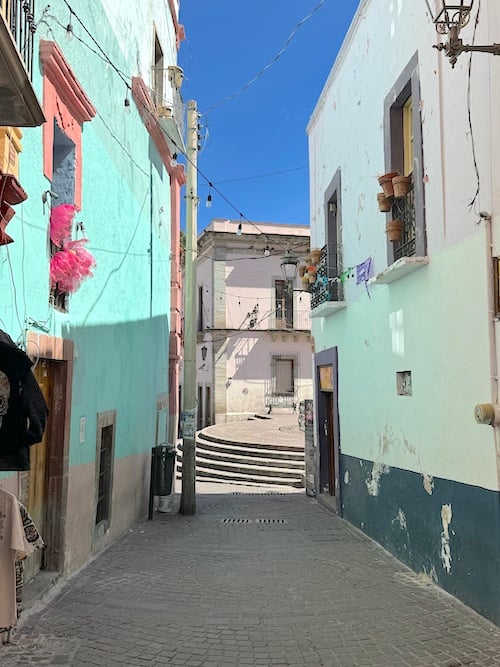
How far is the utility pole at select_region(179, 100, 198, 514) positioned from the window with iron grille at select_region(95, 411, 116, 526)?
2.72 meters

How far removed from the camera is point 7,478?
4.90 meters

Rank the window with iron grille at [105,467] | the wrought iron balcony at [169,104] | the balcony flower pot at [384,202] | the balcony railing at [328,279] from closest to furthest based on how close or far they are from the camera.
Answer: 1. the balcony flower pot at [384,202]
2. the window with iron grille at [105,467]
3. the balcony railing at [328,279]
4. the wrought iron balcony at [169,104]

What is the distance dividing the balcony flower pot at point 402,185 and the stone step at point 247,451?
10.2m

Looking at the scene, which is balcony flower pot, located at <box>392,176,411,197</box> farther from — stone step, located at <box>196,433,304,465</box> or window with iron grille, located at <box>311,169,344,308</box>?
stone step, located at <box>196,433,304,465</box>

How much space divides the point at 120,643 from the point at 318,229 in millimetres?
9006

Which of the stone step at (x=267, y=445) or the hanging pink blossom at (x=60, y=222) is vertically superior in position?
the hanging pink blossom at (x=60, y=222)

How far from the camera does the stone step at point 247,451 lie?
53.8 ft

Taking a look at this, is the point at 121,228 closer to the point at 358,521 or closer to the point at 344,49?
the point at 344,49

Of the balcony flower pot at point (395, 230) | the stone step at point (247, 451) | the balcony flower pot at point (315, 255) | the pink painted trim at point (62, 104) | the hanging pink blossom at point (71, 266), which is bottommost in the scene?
the stone step at point (247, 451)

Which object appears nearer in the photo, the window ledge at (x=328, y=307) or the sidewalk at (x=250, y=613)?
the sidewalk at (x=250, y=613)

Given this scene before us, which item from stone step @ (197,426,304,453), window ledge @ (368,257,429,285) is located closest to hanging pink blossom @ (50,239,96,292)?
window ledge @ (368,257,429,285)

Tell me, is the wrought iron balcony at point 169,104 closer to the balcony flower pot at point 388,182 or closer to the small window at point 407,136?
the small window at point 407,136

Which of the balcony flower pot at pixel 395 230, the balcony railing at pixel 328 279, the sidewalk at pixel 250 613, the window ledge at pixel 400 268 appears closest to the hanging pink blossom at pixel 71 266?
the sidewalk at pixel 250 613

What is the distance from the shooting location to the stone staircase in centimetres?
1522
